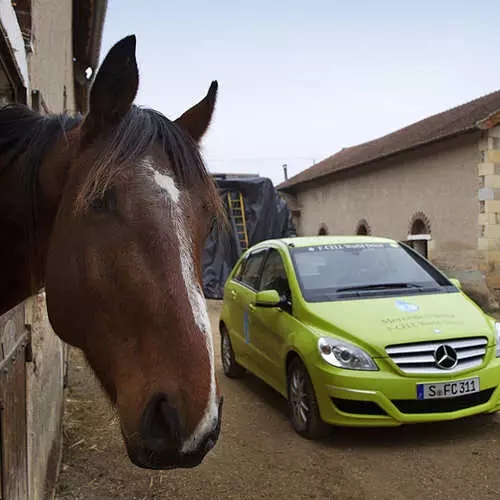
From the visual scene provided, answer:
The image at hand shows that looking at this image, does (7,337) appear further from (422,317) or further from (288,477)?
(422,317)

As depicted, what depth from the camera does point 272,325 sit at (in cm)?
552

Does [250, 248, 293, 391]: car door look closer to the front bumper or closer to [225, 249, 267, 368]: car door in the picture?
[225, 249, 267, 368]: car door

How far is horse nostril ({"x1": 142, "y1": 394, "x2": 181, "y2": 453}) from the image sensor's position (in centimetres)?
133

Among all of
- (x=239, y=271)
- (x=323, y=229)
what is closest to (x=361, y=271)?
(x=239, y=271)

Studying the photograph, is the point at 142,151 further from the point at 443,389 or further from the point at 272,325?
the point at 272,325

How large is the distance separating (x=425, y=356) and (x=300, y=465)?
1367 millimetres

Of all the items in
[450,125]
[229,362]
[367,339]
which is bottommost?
[229,362]

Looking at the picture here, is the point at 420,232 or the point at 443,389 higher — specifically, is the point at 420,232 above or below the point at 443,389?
above

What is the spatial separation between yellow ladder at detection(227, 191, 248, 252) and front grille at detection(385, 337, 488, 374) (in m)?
9.92

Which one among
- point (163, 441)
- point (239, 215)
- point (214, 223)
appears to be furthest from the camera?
point (239, 215)

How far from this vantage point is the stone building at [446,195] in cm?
1387

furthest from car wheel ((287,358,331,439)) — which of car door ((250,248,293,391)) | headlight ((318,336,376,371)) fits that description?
headlight ((318,336,376,371))

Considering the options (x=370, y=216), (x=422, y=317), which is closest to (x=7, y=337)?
(x=422, y=317)

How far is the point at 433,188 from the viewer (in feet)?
52.4
